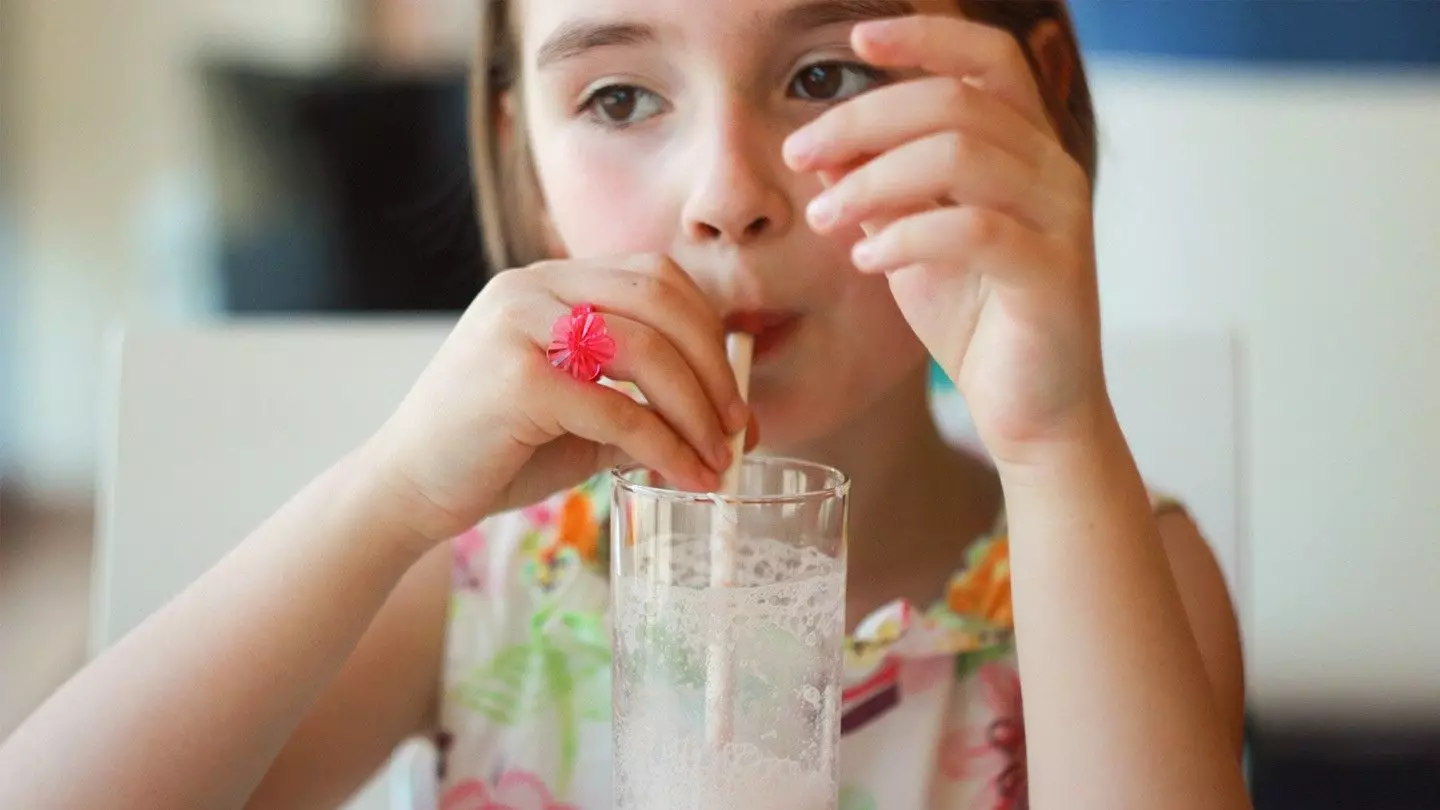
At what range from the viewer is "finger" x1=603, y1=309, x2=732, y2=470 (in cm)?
48

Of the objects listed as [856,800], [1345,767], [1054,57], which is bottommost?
[1345,767]

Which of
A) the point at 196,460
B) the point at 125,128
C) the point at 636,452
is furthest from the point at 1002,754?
the point at 125,128

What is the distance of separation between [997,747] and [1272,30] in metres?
0.79

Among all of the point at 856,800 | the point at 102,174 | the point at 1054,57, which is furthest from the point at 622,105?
the point at 102,174

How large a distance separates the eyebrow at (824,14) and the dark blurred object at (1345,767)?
35.4 inches

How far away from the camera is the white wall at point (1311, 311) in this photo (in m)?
1.14

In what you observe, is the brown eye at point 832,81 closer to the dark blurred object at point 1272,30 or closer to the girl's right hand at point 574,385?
the girl's right hand at point 574,385

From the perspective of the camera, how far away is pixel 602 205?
1.98 feet

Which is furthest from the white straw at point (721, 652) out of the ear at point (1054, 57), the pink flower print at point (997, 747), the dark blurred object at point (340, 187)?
the dark blurred object at point (340, 187)

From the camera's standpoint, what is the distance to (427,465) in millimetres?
523

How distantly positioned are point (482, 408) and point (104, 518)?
0.48 metres

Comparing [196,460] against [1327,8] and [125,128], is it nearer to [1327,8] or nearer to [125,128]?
[125,128]

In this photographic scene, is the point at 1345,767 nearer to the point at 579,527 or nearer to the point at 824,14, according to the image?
the point at 579,527

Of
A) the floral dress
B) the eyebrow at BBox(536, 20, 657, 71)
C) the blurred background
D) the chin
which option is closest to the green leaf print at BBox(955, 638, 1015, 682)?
the floral dress
